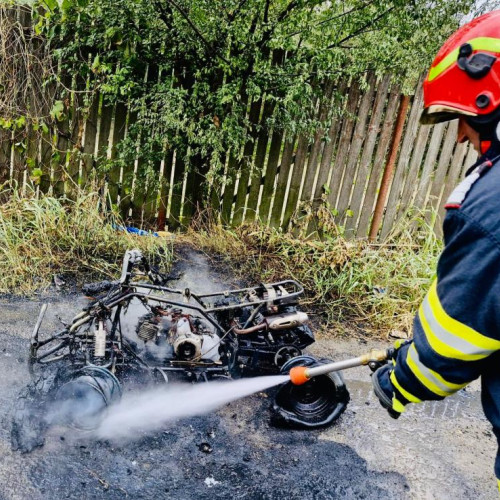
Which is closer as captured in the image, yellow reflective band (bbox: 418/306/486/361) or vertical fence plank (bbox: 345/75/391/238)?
yellow reflective band (bbox: 418/306/486/361)

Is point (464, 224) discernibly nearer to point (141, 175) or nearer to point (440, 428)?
point (440, 428)

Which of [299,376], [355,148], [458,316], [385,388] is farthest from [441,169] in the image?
[458,316]

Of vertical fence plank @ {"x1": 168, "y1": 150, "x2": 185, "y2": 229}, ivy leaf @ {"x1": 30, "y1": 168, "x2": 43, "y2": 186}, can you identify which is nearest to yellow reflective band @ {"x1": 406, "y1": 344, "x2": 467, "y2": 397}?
vertical fence plank @ {"x1": 168, "y1": 150, "x2": 185, "y2": 229}

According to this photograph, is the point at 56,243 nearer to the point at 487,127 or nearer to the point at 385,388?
the point at 385,388

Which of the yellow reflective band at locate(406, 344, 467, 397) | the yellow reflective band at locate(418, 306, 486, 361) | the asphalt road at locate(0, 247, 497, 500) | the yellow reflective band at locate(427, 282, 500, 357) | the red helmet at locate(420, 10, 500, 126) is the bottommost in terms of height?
the asphalt road at locate(0, 247, 497, 500)

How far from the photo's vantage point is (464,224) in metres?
1.56

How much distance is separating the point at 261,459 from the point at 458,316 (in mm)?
2041

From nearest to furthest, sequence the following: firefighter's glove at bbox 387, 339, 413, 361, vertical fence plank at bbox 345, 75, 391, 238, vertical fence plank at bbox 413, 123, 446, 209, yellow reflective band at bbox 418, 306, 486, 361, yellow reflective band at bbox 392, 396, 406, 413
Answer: yellow reflective band at bbox 418, 306, 486, 361, yellow reflective band at bbox 392, 396, 406, 413, firefighter's glove at bbox 387, 339, 413, 361, vertical fence plank at bbox 345, 75, 391, 238, vertical fence plank at bbox 413, 123, 446, 209

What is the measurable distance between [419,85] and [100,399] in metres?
4.96

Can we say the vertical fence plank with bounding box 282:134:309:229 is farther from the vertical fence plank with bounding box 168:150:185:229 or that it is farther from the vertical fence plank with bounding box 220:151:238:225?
the vertical fence plank with bounding box 168:150:185:229

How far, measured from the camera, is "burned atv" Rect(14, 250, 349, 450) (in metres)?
3.29

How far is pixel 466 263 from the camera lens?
61.4 inches

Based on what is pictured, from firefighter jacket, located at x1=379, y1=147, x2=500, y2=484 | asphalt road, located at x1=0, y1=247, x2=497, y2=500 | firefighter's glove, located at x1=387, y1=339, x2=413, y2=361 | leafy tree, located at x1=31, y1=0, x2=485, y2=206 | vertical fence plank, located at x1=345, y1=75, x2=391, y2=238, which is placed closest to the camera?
firefighter jacket, located at x1=379, y1=147, x2=500, y2=484

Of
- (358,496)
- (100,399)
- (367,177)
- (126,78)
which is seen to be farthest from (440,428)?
(126,78)
